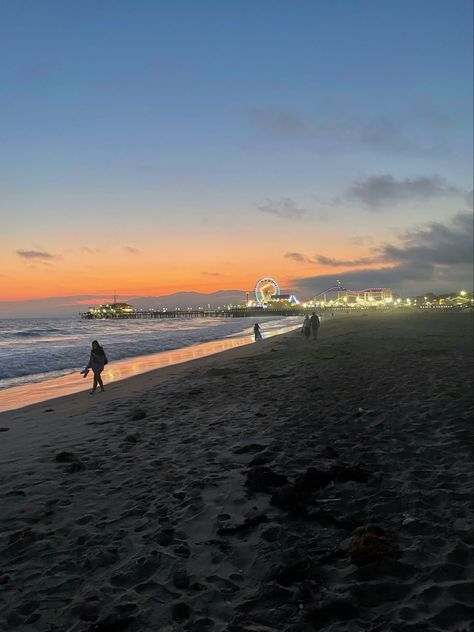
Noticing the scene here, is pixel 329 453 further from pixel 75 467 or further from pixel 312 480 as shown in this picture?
pixel 75 467

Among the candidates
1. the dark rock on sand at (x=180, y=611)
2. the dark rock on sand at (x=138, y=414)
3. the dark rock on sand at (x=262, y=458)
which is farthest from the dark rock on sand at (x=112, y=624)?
the dark rock on sand at (x=138, y=414)

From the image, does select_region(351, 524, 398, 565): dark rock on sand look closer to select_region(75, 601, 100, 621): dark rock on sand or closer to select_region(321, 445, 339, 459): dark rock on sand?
select_region(321, 445, 339, 459): dark rock on sand

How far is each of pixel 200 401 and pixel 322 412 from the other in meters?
4.15

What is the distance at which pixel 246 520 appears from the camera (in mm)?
5199

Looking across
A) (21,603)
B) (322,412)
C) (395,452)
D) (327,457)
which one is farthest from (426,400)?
(21,603)

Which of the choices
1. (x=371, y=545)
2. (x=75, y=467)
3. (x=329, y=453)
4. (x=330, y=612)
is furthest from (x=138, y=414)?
(x=330, y=612)

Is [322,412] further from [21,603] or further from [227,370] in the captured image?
[227,370]

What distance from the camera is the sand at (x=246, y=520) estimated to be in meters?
3.63

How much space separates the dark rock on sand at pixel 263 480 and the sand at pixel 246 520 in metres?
0.03

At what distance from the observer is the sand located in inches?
143

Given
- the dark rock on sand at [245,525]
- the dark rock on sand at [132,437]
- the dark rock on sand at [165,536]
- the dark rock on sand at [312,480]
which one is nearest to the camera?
the dark rock on sand at [165,536]

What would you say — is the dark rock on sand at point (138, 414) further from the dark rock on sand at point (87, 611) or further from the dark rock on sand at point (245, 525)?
the dark rock on sand at point (87, 611)

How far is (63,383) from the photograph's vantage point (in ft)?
64.0

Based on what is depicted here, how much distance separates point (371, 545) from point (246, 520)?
1.60 meters
